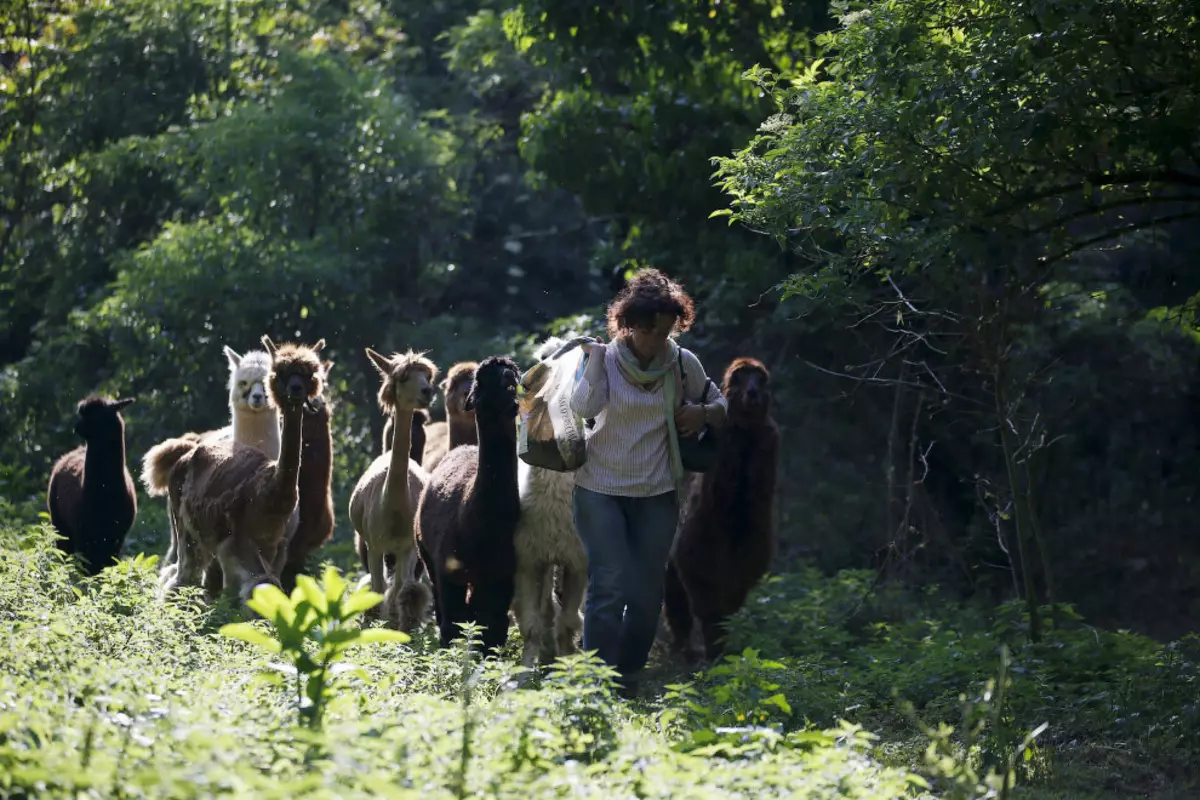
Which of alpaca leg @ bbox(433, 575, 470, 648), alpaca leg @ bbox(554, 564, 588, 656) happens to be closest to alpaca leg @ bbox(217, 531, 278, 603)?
alpaca leg @ bbox(433, 575, 470, 648)

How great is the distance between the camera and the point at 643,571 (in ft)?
24.6

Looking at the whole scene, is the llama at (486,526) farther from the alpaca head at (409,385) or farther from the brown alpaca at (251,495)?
the brown alpaca at (251,495)

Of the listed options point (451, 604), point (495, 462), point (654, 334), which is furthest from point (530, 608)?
point (654, 334)

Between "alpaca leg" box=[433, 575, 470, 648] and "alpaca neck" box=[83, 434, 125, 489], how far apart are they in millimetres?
3414

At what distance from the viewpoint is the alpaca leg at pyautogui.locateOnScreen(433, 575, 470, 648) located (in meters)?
9.25

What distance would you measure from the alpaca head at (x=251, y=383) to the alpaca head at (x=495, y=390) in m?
3.33

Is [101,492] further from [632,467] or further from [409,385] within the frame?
[632,467]

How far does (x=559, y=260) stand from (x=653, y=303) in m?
18.1

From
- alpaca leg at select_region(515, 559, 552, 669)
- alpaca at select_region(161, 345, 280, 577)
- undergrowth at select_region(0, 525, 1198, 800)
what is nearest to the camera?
undergrowth at select_region(0, 525, 1198, 800)

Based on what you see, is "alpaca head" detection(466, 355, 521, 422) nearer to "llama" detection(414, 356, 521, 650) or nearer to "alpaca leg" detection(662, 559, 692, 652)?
"llama" detection(414, 356, 521, 650)

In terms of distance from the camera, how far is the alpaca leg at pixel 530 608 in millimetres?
9250

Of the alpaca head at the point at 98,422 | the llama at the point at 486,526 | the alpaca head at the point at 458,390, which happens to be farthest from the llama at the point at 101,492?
the llama at the point at 486,526

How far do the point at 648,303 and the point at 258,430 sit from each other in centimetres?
557

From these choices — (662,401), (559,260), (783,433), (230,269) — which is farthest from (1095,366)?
(559,260)
